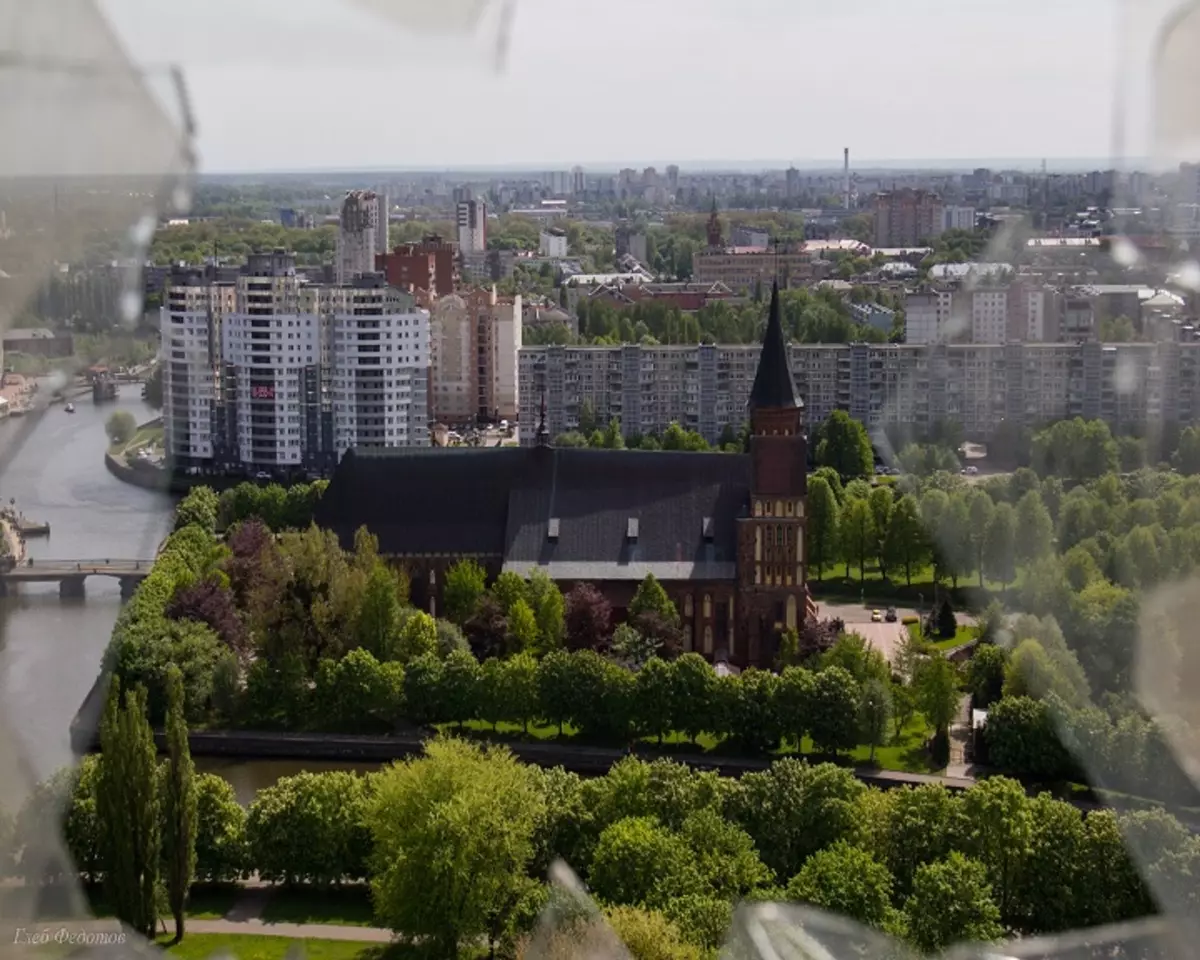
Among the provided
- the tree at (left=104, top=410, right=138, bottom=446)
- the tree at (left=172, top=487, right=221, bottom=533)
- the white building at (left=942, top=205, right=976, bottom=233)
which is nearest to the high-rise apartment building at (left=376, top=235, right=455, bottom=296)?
the white building at (left=942, top=205, right=976, bottom=233)

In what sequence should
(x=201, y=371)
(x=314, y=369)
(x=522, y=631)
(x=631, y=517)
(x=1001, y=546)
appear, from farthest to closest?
(x=314, y=369) < (x=201, y=371) < (x=631, y=517) < (x=522, y=631) < (x=1001, y=546)

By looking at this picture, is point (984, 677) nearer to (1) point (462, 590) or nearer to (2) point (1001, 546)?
(1) point (462, 590)

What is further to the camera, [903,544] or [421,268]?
[421,268]

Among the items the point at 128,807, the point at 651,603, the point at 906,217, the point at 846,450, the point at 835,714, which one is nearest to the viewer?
the point at 128,807

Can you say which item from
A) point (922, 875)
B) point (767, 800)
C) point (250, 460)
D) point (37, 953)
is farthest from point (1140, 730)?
point (250, 460)

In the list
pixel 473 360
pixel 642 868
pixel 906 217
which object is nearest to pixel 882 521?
pixel 642 868

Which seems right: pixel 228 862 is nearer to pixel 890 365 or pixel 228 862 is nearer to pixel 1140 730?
pixel 1140 730

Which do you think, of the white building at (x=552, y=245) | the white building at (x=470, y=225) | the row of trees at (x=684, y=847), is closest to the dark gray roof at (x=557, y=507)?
the row of trees at (x=684, y=847)

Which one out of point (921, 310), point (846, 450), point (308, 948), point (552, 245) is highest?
point (552, 245)

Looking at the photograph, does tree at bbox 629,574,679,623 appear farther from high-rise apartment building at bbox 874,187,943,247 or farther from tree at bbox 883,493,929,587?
high-rise apartment building at bbox 874,187,943,247
